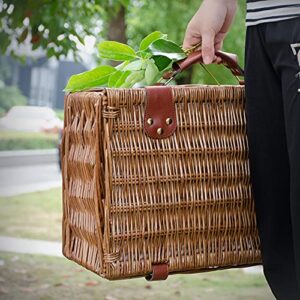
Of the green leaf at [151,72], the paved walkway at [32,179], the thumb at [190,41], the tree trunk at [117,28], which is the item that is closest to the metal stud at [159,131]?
the green leaf at [151,72]

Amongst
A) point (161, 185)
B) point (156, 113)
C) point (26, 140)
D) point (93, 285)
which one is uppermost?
point (156, 113)

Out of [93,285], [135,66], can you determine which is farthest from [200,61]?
[93,285]

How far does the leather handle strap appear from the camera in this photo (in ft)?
4.43

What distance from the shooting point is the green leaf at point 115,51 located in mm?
1342

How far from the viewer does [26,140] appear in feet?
17.5

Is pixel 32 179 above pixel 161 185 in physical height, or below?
below

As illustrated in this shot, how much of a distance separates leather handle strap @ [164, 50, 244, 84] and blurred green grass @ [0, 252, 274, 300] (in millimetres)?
2648

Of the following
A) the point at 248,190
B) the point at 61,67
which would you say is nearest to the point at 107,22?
the point at 61,67

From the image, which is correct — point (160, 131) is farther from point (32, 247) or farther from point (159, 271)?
point (32, 247)

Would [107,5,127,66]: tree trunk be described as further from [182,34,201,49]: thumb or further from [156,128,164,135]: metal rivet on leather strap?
[156,128,164,135]: metal rivet on leather strap

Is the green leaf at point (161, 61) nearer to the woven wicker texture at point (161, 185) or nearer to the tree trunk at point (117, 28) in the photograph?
the woven wicker texture at point (161, 185)

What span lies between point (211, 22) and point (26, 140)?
13.5 feet

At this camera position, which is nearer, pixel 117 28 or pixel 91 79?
pixel 91 79

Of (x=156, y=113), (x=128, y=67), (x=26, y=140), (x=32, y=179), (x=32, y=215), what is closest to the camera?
(x=156, y=113)
